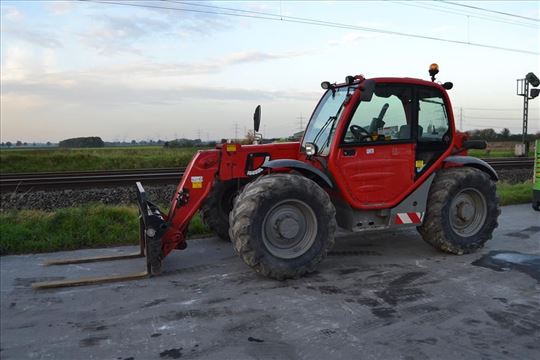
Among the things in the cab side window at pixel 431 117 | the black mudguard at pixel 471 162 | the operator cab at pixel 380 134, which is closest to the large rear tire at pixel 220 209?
the operator cab at pixel 380 134

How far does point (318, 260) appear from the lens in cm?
555

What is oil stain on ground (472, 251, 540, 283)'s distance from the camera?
584 cm

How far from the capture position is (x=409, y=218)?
21.0 feet

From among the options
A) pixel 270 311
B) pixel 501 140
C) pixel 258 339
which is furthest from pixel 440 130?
pixel 501 140

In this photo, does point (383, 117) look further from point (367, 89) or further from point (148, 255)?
point (148, 255)

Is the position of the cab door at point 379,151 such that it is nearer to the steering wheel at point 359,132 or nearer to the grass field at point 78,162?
the steering wheel at point 359,132

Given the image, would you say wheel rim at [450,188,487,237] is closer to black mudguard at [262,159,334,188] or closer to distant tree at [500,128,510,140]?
black mudguard at [262,159,334,188]

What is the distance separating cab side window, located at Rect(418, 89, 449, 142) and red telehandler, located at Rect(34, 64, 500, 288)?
14 mm

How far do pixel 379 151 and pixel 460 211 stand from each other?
5.09 feet

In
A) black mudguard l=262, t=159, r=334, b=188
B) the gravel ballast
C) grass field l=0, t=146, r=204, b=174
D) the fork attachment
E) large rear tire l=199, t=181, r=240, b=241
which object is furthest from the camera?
grass field l=0, t=146, r=204, b=174

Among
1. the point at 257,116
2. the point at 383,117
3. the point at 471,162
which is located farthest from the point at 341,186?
the point at 471,162

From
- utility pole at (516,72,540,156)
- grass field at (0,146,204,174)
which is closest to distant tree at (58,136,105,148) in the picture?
grass field at (0,146,204,174)

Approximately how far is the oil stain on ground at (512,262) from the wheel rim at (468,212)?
424 mm

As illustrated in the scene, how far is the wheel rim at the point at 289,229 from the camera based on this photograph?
552 centimetres
